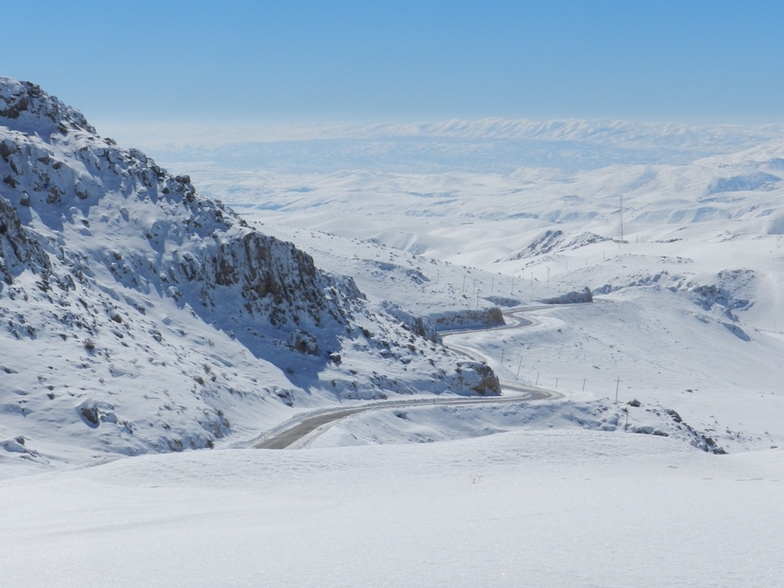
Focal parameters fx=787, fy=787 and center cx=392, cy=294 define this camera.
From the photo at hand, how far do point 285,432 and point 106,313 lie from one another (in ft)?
38.7

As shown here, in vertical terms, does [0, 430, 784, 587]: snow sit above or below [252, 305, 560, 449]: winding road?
above

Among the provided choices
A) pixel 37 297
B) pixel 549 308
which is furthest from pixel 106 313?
pixel 549 308

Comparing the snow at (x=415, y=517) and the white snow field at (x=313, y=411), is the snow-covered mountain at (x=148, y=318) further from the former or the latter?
the snow at (x=415, y=517)

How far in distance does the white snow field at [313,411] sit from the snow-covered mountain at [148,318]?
158mm

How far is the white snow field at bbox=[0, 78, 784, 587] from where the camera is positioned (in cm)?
881

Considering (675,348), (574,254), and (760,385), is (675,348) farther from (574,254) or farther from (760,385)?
(574,254)

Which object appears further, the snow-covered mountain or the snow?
the snow-covered mountain

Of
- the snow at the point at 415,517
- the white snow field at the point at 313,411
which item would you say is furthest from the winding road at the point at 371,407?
the snow at the point at 415,517

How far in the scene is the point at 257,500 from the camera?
1411 cm

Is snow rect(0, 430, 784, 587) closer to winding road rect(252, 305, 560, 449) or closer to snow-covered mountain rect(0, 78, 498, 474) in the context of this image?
snow-covered mountain rect(0, 78, 498, 474)

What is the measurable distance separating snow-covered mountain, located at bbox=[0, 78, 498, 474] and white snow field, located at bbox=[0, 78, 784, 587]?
16 cm

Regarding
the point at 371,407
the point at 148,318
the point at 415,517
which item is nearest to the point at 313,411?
the point at 371,407

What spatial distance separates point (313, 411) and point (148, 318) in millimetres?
10854

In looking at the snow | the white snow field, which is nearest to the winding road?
the white snow field
